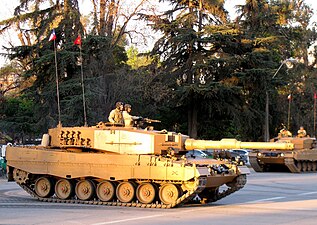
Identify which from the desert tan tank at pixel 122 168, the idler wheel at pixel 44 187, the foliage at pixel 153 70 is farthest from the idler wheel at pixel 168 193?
the foliage at pixel 153 70

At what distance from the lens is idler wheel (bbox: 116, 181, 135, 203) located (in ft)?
58.5

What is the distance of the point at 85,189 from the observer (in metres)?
18.8

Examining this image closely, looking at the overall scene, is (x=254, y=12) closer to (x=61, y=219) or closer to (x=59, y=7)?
(x=59, y=7)

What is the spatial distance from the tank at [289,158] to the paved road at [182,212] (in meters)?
13.7

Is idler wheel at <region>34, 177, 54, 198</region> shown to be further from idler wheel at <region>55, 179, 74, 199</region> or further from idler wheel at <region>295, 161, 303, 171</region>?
idler wheel at <region>295, 161, 303, 171</region>

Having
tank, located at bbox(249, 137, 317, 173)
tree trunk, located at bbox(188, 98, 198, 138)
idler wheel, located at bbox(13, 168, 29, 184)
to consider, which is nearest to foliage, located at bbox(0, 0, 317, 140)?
tree trunk, located at bbox(188, 98, 198, 138)

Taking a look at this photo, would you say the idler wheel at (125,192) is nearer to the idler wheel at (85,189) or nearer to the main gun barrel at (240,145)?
the idler wheel at (85,189)

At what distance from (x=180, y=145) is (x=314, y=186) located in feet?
30.1

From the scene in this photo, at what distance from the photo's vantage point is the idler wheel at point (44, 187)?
19.6 metres

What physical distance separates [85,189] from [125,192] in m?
1.44

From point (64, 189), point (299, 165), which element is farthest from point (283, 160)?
point (64, 189)

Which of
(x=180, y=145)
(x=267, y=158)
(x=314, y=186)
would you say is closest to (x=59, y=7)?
(x=267, y=158)

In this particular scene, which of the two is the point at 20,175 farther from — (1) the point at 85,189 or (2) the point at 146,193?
(2) the point at 146,193

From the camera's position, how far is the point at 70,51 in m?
40.3
